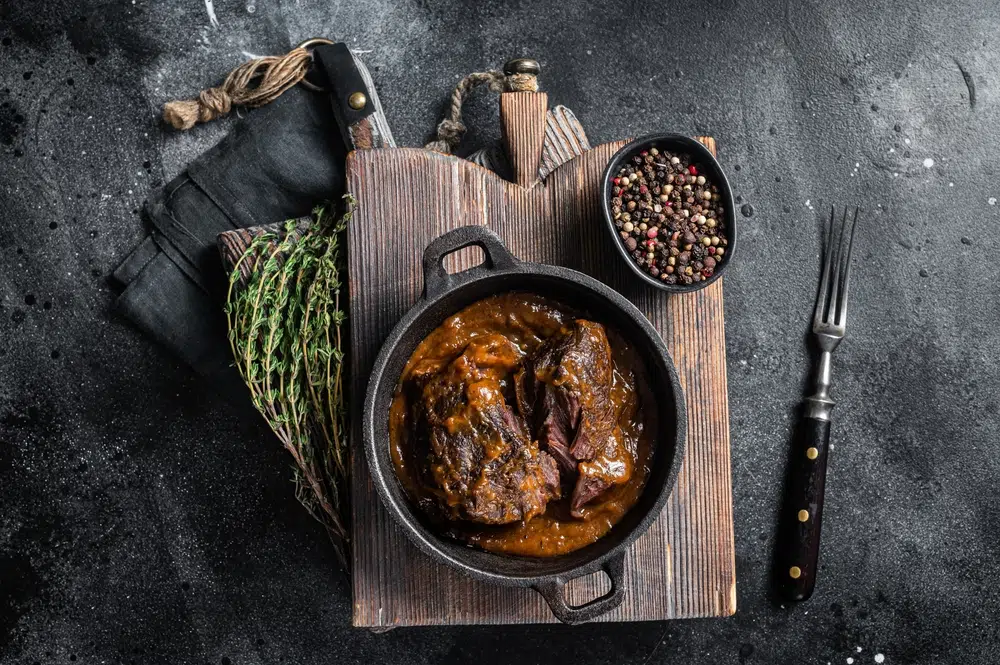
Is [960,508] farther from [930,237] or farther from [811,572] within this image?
[930,237]

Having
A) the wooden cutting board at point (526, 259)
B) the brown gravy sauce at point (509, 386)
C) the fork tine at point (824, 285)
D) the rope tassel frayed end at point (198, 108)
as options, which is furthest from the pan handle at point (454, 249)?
the fork tine at point (824, 285)

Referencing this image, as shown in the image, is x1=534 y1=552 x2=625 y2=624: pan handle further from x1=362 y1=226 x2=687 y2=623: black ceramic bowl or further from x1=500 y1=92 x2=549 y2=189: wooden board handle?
x1=500 y1=92 x2=549 y2=189: wooden board handle

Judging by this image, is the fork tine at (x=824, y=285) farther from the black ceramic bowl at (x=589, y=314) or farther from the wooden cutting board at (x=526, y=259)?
the black ceramic bowl at (x=589, y=314)

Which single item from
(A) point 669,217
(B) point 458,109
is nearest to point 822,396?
(A) point 669,217

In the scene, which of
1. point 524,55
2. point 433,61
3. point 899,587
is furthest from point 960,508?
point 433,61

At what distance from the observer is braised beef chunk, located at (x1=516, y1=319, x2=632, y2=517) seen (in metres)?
1.92

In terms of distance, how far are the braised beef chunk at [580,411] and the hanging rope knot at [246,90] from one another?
1.33 m

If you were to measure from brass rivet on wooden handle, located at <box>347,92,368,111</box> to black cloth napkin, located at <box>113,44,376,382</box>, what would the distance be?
0.07 meters

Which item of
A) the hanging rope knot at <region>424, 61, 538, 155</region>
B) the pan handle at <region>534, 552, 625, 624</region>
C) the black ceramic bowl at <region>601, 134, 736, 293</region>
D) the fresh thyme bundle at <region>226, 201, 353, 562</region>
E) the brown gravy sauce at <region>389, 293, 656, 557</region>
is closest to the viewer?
the pan handle at <region>534, 552, 625, 624</region>

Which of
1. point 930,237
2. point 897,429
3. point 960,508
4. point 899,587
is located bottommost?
point 899,587

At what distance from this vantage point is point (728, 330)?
2.70 metres

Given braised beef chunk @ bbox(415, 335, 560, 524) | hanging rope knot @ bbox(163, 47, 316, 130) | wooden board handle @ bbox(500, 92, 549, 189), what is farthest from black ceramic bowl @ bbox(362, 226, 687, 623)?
hanging rope knot @ bbox(163, 47, 316, 130)

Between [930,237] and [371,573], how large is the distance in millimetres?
2192

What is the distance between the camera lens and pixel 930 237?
276 centimetres
